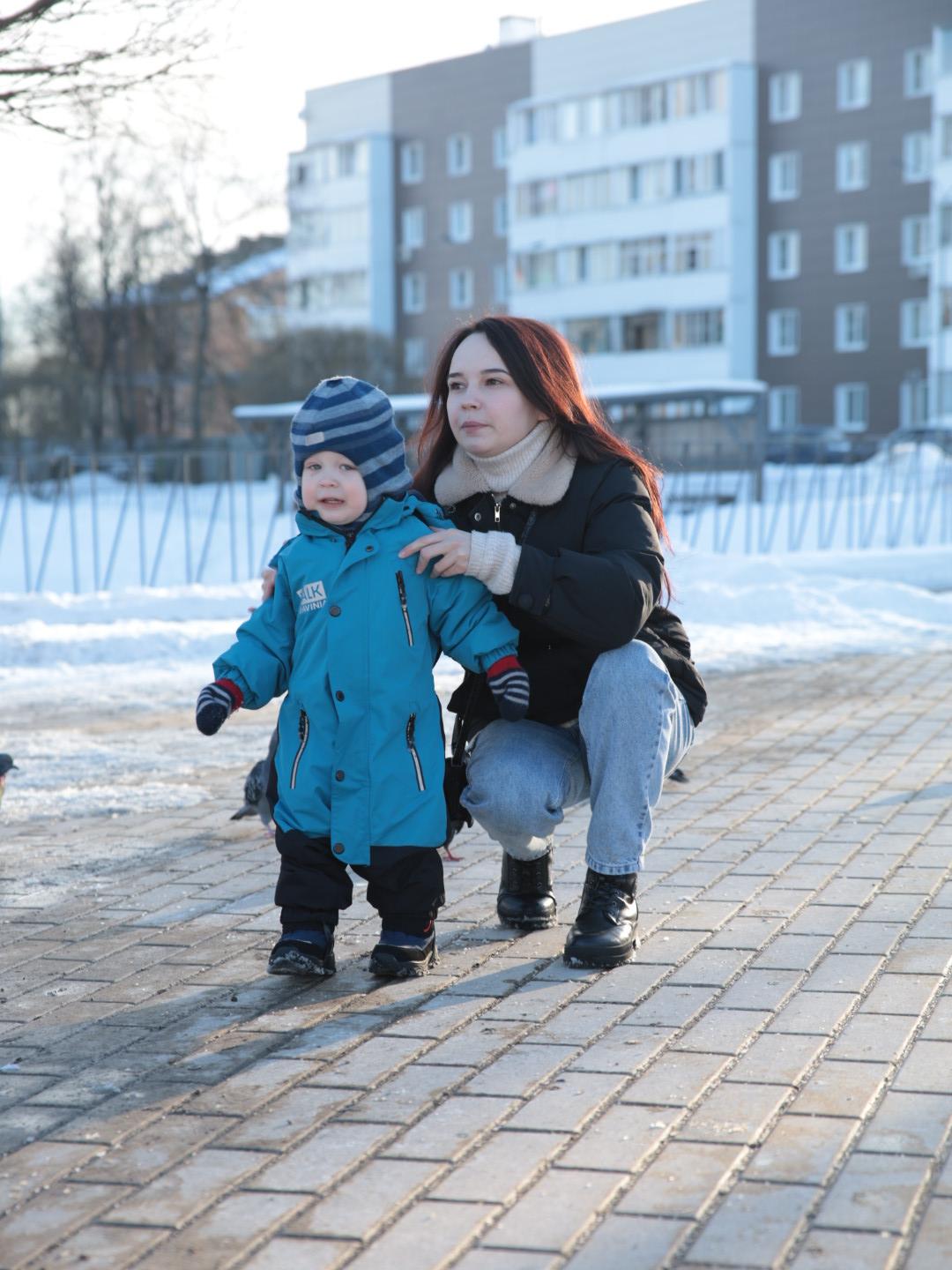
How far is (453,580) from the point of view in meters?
3.79

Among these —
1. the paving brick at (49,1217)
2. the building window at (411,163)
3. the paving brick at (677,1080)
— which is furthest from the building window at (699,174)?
the paving brick at (49,1217)

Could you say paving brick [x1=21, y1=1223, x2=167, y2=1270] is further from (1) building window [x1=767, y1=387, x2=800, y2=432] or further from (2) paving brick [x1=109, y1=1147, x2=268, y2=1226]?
(1) building window [x1=767, y1=387, x2=800, y2=432]

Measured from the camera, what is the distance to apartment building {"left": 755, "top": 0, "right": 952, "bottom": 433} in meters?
53.0

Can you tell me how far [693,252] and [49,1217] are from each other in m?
56.3

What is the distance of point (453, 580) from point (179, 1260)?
1.74 meters

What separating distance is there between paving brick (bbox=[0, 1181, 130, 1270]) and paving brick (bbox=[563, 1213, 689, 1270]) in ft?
2.18

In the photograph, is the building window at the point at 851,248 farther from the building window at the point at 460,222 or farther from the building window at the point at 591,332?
the building window at the point at 460,222

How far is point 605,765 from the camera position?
3.89 metres

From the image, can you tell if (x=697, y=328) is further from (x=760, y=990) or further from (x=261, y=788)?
(x=760, y=990)

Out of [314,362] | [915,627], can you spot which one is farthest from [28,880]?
[314,362]

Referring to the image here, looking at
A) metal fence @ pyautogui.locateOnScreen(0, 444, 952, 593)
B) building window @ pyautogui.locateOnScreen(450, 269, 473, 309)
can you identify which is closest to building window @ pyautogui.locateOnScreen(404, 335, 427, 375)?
building window @ pyautogui.locateOnScreen(450, 269, 473, 309)

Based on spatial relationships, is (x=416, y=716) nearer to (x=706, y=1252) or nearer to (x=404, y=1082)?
(x=404, y=1082)

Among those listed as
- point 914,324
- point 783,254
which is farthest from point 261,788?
point 783,254

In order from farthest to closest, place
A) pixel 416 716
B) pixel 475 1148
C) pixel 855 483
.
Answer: pixel 855 483, pixel 416 716, pixel 475 1148
